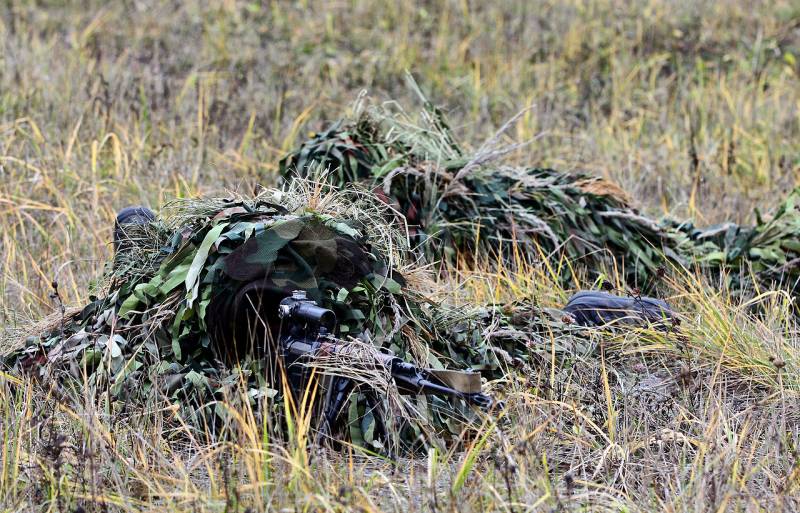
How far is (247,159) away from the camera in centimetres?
578

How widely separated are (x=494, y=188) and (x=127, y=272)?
6.41 feet

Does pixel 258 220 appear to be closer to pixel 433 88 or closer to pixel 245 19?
pixel 433 88

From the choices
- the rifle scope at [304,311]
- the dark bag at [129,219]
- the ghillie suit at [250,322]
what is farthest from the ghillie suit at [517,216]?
the rifle scope at [304,311]

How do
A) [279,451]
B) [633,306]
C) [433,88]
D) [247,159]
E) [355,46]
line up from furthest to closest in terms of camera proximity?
[355,46], [433,88], [247,159], [633,306], [279,451]

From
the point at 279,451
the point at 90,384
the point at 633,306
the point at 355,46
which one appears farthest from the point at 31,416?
the point at 355,46

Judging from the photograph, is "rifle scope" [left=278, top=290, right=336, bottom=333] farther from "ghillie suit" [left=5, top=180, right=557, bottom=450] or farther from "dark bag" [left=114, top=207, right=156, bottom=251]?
"dark bag" [left=114, top=207, right=156, bottom=251]

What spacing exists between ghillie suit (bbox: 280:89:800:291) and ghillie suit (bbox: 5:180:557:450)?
1.11 metres

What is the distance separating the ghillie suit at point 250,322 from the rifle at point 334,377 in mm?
45

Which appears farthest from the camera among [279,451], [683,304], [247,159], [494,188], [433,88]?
[433,88]

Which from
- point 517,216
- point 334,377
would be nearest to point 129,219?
point 334,377

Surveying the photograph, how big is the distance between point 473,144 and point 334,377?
167 inches

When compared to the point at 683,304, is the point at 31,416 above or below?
above

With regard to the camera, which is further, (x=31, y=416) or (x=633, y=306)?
(x=633, y=306)

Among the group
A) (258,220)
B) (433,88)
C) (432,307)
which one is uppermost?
(258,220)
